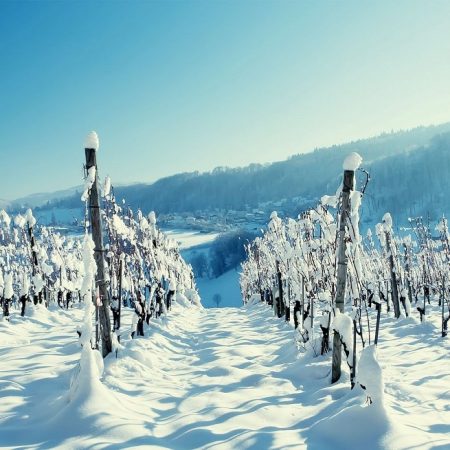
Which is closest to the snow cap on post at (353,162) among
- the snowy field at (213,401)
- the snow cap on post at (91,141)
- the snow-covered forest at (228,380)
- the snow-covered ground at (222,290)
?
the snow-covered forest at (228,380)

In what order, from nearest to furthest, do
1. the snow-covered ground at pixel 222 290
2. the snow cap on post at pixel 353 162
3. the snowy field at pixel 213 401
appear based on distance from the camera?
the snowy field at pixel 213 401 → the snow cap on post at pixel 353 162 → the snow-covered ground at pixel 222 290

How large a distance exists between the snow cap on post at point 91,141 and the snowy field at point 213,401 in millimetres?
3990

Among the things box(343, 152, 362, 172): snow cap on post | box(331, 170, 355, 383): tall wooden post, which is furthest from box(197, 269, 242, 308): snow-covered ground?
box(343, 152, 362, 172): snow cap on post

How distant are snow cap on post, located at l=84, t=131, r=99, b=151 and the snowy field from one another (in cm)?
399

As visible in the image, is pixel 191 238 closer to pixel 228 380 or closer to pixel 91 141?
pixel 91 141

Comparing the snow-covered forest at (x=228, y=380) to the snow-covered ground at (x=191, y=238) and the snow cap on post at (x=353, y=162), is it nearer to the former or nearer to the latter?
the snow cap on post at (x=353, y=162)

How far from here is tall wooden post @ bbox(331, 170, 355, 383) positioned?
240 inches

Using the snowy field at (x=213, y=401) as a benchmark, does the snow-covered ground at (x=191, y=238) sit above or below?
below

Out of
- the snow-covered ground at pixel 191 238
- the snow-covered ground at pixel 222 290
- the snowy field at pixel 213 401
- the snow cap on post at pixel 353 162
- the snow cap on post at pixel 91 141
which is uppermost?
the snow cap on post at pixel 91 141

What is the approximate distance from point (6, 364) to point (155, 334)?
5.06m

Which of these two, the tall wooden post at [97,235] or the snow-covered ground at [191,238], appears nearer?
the tall wooden post at [97,235]

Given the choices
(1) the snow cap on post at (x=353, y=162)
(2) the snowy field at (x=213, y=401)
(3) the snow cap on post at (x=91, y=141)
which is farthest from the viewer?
(3) the snow cap on post at (x=91, y=141)

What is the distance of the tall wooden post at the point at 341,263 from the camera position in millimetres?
6102

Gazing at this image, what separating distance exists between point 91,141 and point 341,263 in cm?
495
